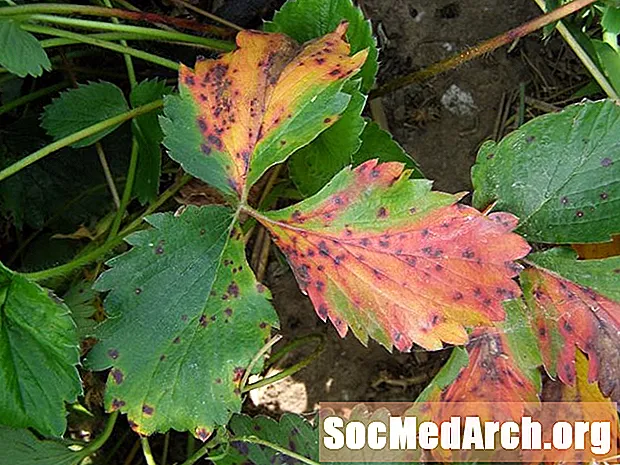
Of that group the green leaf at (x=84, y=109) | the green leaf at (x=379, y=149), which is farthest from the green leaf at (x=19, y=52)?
the green leaf at (x=379, y=149)

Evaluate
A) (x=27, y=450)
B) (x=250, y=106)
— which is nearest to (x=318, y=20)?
(x=250, y=106)

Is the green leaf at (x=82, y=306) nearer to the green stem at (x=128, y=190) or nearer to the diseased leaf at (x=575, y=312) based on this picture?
the green stem at (x=128, y=190)

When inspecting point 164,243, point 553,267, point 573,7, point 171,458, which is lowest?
point 171,458

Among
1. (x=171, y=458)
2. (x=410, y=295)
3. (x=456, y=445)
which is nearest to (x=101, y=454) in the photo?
(x=171, y=458)

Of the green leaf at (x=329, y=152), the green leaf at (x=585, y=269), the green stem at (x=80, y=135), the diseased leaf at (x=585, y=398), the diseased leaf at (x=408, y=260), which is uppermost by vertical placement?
the green stem at (x=80, y=135)

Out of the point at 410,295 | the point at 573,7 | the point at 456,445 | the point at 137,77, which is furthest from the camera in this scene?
the point at 137,77

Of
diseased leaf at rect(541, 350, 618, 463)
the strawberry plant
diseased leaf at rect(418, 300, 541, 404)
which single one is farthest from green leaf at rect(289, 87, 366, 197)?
diseased leaf at rect(541, 350, 618, 463)

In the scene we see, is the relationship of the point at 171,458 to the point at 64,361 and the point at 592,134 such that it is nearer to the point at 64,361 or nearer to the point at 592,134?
the point at 64,361
